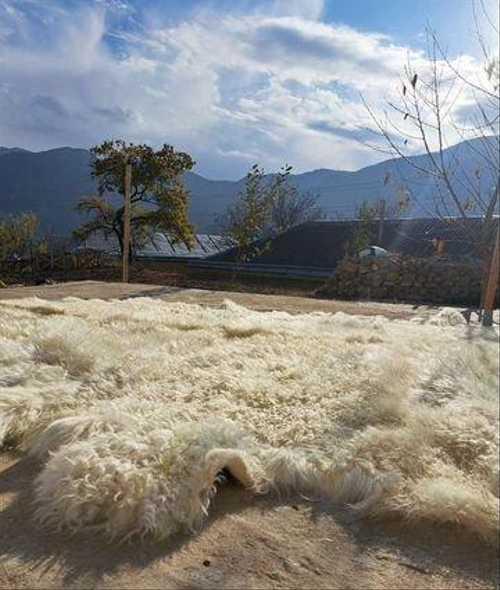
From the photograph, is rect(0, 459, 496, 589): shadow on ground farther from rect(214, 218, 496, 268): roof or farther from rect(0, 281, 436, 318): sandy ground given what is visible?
rect(214, 218, 496, 268): roof

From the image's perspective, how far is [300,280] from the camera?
9891mm

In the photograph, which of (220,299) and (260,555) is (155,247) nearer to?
(220,299)

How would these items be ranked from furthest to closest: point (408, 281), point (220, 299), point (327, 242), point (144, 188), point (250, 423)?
1. point (327, 242)
2. point (144, 188)
3. point (408, 281)
4. point (220, 299)
5. point (250, 423)

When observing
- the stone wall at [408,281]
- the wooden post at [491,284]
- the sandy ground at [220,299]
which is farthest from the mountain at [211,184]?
the stone wall at [408,281]

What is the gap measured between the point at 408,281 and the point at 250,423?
5786 mm

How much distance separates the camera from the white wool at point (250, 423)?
3.09ft

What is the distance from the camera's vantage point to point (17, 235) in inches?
528

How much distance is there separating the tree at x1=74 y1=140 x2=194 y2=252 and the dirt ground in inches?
458

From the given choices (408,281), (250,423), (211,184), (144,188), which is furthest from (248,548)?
(211,184)

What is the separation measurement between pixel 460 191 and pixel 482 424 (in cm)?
274

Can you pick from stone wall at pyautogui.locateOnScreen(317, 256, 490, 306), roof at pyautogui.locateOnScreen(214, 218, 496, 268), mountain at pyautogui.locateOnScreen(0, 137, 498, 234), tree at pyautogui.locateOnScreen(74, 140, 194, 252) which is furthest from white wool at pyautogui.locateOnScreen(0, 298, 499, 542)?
tree at pyautogui.locateOnScreen(74, 140, 194, 252)

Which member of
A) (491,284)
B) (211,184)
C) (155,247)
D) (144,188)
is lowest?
(155,247)

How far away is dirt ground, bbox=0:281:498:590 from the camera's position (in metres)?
0.78

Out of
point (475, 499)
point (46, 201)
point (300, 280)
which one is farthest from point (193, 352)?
point (46, 201)
